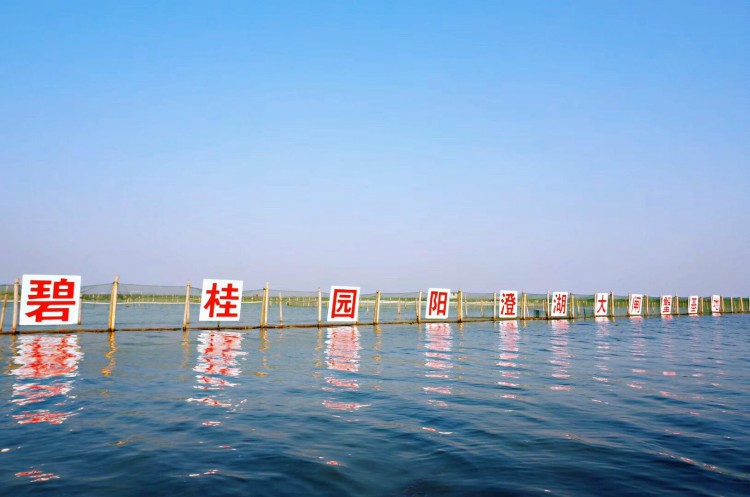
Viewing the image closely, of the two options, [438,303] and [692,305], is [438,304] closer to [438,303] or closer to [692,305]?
[438,303]

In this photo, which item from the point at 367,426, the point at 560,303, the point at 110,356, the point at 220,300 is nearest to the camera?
the point at 367,426

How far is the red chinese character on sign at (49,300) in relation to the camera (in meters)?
20.2

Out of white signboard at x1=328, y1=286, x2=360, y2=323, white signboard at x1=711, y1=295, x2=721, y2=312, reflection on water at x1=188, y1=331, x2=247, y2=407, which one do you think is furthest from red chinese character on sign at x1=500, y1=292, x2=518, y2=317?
white signboard at x1=711, y1=295, x2=721, y2=312

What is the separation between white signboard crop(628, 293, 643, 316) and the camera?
48.5 metres

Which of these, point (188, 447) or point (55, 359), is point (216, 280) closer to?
point (55, 359)

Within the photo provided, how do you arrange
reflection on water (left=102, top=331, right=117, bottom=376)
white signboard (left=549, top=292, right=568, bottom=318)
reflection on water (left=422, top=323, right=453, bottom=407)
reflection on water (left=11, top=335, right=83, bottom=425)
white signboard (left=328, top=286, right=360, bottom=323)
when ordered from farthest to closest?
1. white signboard (left=549, top=292, right=568, bottom=318)
2. white signboard (left=328, top=286, right=360, bottom=323)
3. reflection on water (left=102, top=331, right=117, bottom=376)
4. reflection on water (left=422, top=323, right=453, bottom=407)
5. reflection on water (left=11, top=335, right=83, bottom=425)

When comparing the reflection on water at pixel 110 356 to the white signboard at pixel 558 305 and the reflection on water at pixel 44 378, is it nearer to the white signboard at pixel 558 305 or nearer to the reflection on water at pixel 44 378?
the reflection on water at pixel 44 378

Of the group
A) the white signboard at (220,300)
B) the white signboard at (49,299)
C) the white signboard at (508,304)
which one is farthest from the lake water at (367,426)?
the white signboard at (508,304)

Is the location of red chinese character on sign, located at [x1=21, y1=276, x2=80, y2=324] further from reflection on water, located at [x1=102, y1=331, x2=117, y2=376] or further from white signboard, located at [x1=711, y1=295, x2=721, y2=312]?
white signboard, located at [x1=711, y1=295, x2=721, y2=312]

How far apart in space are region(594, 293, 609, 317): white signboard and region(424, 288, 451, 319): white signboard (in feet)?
59.4

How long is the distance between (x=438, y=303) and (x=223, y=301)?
1470cm

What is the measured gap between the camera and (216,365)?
13859mm

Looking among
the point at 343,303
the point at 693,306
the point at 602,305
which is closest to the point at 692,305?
the point at 693,306

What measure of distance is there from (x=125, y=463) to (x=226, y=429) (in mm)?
1709
